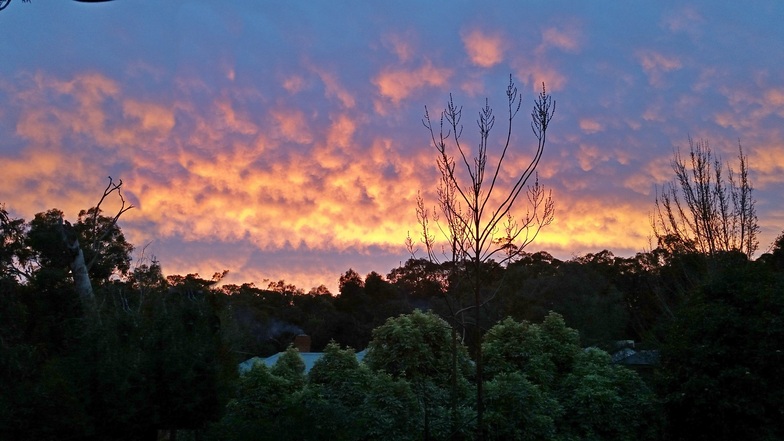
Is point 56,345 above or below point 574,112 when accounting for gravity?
below

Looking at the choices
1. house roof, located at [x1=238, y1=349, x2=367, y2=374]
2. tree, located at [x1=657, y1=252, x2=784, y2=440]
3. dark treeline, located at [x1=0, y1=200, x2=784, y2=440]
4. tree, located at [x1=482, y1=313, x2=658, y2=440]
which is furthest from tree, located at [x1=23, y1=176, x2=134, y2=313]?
tree, located at [x1=657, y1=252, x2=784, y2=440]

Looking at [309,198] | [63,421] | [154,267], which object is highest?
[309,198]

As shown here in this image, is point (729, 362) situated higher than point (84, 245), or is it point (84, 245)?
point (84, 245)

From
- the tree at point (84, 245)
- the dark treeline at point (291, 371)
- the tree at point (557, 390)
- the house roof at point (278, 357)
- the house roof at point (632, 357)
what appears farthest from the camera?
the house roof at point (632, 357)

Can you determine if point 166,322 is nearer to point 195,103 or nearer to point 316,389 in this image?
point 316,389

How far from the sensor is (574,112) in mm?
13281

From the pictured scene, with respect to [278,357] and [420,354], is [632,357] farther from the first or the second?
[278,357]

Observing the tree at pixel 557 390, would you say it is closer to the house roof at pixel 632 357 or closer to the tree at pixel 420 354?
the tree at pixel 420 354

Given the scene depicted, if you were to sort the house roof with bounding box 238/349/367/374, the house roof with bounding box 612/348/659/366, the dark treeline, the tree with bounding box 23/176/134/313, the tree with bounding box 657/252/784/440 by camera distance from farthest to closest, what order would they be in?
the house roof with bounding box 612/348/659/366 → the house roof with bounding box 238/349/367/374 → the tree with bounding box 23/176/134/313 → the tree with bounding box 657/252/784/440 → the dark treeline

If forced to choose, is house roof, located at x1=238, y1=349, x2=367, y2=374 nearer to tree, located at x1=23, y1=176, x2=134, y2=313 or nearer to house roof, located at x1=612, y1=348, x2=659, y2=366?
tree, located at x1=23, y1=176, x2=134, y2=313

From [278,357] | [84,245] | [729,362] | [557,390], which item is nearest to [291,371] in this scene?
[278,357]

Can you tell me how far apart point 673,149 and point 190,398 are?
13.6 metres

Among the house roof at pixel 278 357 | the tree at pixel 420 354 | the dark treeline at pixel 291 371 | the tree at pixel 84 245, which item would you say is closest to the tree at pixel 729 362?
the dark treeline at pixel 291 371

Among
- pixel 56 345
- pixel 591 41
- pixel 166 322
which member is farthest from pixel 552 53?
pixel 56 345
